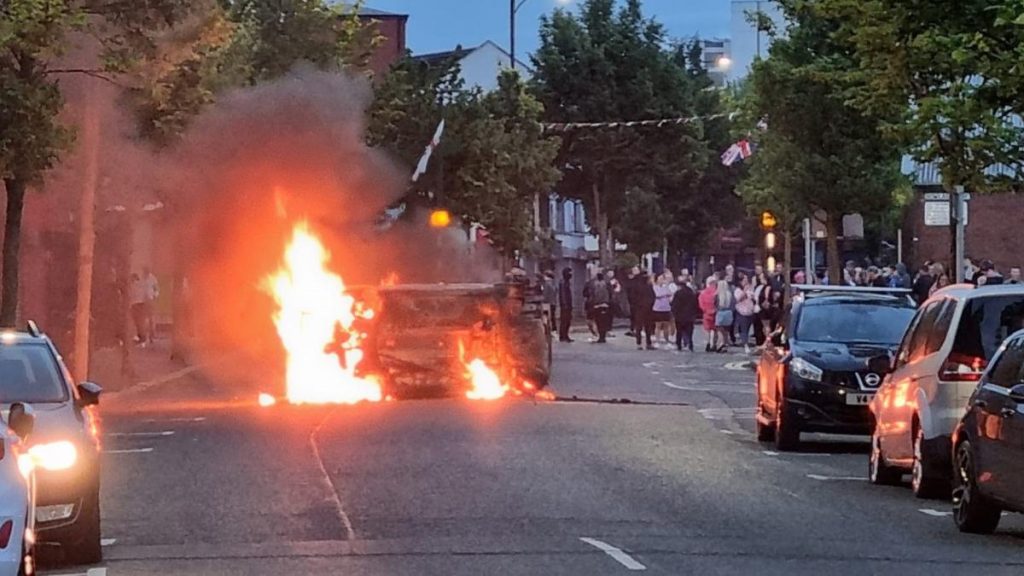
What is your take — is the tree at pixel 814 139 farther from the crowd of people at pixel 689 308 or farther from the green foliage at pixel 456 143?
the green foliage at pixel 456 143

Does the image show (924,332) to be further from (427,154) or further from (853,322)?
(427,154)

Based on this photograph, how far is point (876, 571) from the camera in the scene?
11.3m

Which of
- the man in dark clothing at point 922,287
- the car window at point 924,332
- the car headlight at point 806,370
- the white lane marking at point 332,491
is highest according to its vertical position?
the man in dark clothing at point 922,287

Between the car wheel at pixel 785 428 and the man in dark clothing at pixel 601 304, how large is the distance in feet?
87.4

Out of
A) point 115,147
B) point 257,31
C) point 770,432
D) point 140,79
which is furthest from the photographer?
point 257,31

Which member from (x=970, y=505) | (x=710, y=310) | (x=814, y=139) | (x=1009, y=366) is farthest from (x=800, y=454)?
(x=710, y=310)

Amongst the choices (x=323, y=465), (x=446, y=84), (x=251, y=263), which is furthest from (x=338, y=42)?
(x=323, y=465)

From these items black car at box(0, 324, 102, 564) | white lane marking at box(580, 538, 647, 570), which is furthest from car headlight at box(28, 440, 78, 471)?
white lane marking at box(580, 538, 647, 570)

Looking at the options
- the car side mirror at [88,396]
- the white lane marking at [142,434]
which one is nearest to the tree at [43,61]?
the white lane marking at [142,434]

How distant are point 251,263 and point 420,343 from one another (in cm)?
1254

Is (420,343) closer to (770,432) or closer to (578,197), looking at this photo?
(770,432)

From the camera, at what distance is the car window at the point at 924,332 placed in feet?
51.2

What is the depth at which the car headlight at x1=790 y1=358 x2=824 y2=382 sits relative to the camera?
19.0 meters

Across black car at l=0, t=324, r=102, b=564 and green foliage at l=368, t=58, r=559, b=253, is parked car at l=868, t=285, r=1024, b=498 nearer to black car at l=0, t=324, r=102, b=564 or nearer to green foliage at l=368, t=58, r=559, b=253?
Answer: black car at l=0, t=324, r=102, b=564
